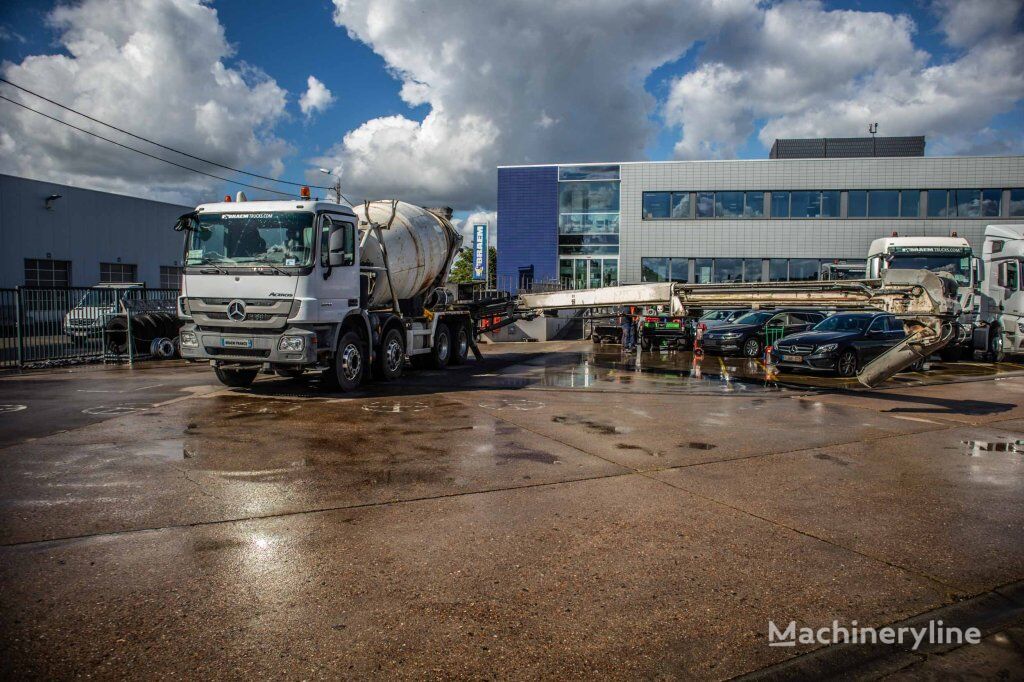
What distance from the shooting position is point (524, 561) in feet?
13.9

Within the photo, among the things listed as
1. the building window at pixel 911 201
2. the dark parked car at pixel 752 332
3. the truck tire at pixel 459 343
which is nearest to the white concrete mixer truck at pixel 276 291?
the truck tire at pixel 459 343

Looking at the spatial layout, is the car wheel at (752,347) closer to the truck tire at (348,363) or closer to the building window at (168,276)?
the truck tire at (348,363)

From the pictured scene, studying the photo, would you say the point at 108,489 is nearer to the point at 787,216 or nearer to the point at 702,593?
the point at 702,593

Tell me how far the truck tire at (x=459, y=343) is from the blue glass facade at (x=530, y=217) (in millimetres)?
22102

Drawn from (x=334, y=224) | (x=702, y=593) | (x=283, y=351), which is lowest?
A: (x=702, y=593)

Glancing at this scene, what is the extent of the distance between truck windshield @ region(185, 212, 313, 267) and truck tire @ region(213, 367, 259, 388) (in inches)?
81.7

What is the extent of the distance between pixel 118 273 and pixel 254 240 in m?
26.8

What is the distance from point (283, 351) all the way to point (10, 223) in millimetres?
24158

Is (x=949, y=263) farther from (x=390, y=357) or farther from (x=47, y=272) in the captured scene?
(x=47, y=272)

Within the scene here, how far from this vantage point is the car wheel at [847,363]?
48.2ft

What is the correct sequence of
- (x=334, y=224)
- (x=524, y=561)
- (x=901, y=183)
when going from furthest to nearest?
(x=901, y=183) → (x=334, y=224) → (x=524, y=561)

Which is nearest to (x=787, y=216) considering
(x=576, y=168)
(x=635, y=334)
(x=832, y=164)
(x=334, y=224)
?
(x=832, y=164)

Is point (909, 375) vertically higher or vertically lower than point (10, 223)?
lower

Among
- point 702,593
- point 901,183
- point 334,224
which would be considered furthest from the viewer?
point 901,183
